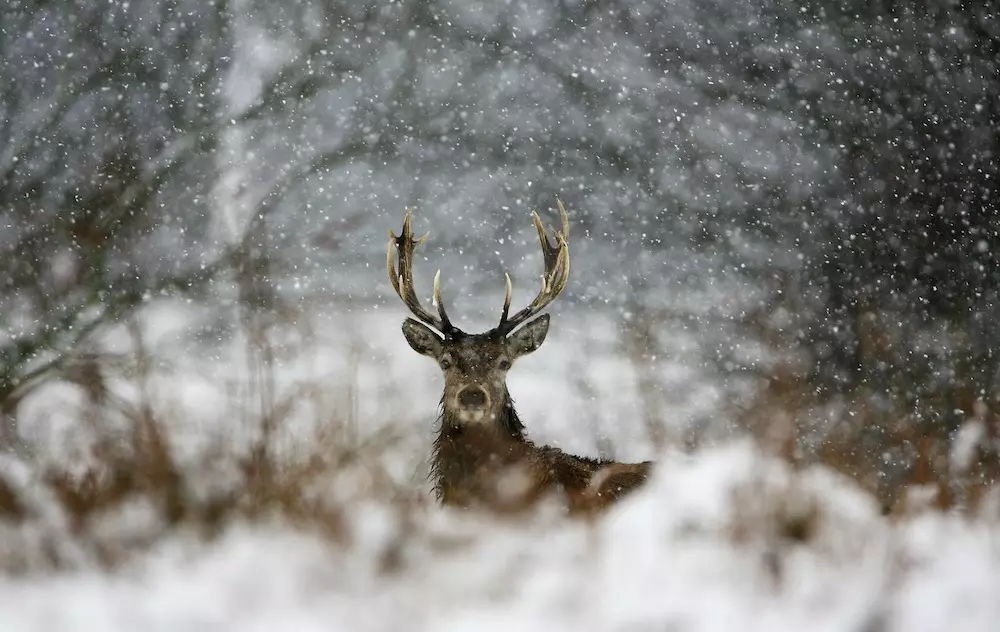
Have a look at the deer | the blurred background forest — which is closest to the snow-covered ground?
the deer

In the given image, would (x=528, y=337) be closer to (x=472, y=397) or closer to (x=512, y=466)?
(x=472, y=397)

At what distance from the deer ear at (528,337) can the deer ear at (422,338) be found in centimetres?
46

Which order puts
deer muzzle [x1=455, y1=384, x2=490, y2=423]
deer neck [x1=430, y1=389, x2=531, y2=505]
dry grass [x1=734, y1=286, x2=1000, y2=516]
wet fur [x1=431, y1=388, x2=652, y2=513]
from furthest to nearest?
deer muzzle [x1=455, y1=384, x2=490, y2=423] < deer neck [x1=430, y1=389, x2=531, y2=505] < wet fur [x1=431, y1=388, x2=652, y2=513] < dry grass [x1=734, y1=286, x2=1000, y2=516]

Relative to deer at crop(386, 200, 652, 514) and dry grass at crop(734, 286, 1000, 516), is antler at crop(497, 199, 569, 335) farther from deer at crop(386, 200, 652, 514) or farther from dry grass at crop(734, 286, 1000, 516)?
dry grass at crop(734, 286, 1000, 516)

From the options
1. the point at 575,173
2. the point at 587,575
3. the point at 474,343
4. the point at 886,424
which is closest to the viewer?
the point at 587,575

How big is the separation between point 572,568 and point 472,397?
2919 mm

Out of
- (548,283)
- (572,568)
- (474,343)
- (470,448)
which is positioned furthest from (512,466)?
(572,568)

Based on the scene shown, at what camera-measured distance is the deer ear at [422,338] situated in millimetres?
6199

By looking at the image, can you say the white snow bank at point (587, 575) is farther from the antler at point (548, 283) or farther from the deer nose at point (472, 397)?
the antler at point (548, 283)

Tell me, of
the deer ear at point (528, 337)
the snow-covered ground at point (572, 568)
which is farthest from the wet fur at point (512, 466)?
the snow-covered ground at point (572, 568)

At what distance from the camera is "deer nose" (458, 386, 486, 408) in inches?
216

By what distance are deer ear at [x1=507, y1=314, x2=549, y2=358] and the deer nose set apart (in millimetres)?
658

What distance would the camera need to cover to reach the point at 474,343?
5984mm

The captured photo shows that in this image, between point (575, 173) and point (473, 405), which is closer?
point (473, 405)
